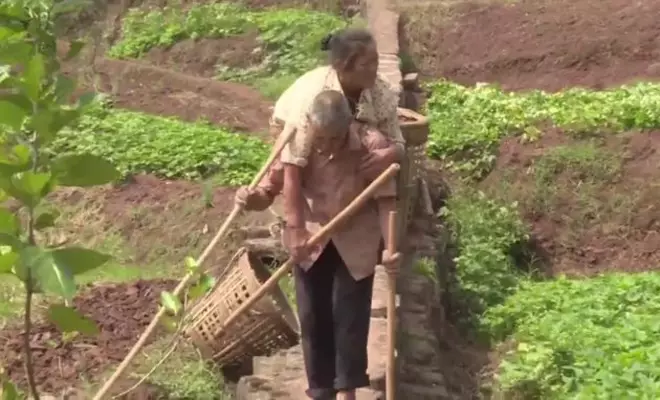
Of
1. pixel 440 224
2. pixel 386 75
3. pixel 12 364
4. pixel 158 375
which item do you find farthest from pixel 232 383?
pixel 386 75

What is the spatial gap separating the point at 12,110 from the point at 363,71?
8.50 feet

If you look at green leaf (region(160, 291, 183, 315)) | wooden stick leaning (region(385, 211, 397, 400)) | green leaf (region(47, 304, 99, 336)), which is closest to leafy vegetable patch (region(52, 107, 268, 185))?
wooden stick leaning (region(385, 211, 397, 400))

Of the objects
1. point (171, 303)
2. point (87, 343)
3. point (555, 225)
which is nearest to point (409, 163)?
point (87, 343)

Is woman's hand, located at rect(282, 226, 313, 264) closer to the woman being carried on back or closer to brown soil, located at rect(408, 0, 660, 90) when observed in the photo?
the woman being carried on back

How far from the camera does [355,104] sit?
4.39 m

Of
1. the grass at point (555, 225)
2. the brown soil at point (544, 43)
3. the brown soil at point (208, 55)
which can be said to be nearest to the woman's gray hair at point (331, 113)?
the grass at point (555, 225)

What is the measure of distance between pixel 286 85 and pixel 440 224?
3530 mm

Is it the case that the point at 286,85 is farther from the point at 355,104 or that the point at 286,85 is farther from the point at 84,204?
the point at 355,104

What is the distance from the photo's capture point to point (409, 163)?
6590 millimetres

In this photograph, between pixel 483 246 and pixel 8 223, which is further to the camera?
pixel 483 246

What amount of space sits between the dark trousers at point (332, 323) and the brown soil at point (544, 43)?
7.21 m

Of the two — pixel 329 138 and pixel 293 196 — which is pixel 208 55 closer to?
pixel 293 196

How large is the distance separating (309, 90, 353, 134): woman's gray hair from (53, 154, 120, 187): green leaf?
2365mm

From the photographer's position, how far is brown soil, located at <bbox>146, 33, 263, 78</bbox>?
43.1 ft
